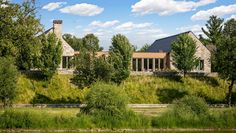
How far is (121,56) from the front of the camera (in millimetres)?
68812

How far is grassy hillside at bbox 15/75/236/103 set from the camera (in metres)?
63.8

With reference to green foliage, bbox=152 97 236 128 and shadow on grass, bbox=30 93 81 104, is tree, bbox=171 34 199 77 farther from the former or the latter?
green foliage, bbox=152 97 236 128

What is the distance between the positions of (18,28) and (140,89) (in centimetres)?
3397

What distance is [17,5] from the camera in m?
38.3

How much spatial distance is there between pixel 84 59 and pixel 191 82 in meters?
19.3

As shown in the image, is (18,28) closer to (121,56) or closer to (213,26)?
(121,56)

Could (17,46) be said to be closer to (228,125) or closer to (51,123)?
(51,123)

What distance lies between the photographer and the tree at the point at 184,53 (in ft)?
241

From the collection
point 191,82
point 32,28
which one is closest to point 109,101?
point 32,28

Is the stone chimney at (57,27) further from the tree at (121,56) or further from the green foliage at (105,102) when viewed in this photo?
the green foliage at (105,102)

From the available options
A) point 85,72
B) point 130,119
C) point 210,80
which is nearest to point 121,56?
point 85,72

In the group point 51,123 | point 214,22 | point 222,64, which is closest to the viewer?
point 51,123

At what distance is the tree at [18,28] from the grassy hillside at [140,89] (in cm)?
2286

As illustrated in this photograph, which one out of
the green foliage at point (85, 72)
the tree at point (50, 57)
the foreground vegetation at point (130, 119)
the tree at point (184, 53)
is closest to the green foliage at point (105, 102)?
the foreground vegetation at point (130, 119)
